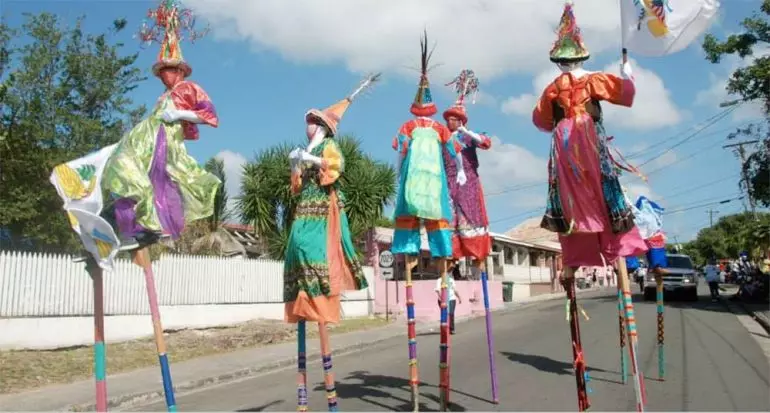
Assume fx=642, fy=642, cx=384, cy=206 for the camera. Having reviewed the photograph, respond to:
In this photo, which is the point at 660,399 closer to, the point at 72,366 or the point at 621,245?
the point at 621,245

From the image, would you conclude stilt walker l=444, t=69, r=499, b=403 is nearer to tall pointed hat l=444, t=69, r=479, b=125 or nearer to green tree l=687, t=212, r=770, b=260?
A: tall pointed hat l=444, t=69, r=479, b=125

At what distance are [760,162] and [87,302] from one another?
2064 centimetres

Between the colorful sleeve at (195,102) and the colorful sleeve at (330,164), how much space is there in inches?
36.4

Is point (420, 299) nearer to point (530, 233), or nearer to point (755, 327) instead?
point (755, 327)

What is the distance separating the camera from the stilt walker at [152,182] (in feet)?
11.9

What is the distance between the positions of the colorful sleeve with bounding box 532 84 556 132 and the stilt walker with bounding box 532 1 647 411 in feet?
0.13

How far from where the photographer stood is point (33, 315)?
11617mm

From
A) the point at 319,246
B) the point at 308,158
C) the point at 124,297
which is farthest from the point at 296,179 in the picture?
the point at 124,297

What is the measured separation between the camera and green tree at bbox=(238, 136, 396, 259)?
2180cm

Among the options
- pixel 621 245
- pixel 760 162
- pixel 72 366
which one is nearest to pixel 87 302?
pixel 72 366

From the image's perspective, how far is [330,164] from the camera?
5.01 m

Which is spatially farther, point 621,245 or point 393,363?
point 393,363

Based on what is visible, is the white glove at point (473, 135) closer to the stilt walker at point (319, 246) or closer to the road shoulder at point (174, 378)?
the stilt walker at point (319, 246)

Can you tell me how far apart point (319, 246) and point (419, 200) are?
105cm
